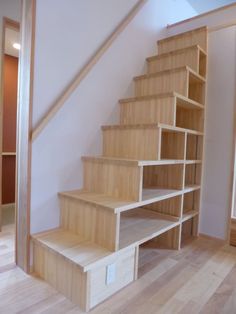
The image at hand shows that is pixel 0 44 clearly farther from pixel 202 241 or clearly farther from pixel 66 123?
pixel 202 241

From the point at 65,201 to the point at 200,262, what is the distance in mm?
1113

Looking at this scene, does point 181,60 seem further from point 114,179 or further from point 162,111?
point 114,179

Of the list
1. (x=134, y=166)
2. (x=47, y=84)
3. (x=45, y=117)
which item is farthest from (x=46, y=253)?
(x=47, y=84)

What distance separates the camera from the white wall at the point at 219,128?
2.13 meters

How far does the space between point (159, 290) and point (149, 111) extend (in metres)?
1.28

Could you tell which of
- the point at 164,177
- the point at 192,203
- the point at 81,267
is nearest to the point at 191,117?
the point at 164,177

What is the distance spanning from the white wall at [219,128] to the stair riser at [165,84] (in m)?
0.44

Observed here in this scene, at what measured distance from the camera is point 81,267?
1155 mm

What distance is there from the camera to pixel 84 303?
120 centimetres

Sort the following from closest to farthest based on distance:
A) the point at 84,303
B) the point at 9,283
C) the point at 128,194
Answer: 1. the point at 84,303
2. the point at 9,283
3. the point at 128,194

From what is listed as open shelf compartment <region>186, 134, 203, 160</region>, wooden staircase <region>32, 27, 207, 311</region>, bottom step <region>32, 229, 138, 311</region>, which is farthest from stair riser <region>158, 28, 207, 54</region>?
bottom step <region>32, 229, 138, 311</region>

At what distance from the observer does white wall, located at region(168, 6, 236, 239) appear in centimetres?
213

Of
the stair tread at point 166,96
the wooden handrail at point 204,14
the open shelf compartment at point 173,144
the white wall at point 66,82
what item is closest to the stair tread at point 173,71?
the white wall at point 66,82

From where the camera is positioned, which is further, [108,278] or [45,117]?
[45,117]
